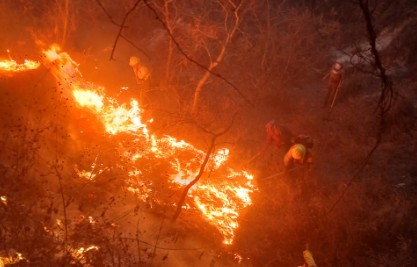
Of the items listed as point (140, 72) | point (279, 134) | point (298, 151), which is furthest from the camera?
point (140, 72)

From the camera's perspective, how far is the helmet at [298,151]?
27.5ft

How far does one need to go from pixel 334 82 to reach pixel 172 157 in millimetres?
6222

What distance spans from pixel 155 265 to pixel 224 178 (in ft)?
10.9

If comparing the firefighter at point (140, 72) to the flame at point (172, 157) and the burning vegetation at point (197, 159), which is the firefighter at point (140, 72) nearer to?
the burning vegetation at point (197, 159)

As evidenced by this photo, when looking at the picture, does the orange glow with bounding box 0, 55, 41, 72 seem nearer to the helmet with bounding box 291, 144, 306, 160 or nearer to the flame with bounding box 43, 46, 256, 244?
the flame with bounding box 43, 46, 256, 244

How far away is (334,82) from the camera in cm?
1209

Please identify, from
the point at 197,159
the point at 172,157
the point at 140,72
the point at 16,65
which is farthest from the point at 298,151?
the point at 16,65

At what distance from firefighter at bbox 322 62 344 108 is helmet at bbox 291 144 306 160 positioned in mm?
4492

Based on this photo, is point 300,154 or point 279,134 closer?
point 300,154

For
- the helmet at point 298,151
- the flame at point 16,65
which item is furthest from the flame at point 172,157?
the helmet at point 298,151

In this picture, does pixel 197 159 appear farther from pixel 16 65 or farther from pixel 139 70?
pixel 16 65

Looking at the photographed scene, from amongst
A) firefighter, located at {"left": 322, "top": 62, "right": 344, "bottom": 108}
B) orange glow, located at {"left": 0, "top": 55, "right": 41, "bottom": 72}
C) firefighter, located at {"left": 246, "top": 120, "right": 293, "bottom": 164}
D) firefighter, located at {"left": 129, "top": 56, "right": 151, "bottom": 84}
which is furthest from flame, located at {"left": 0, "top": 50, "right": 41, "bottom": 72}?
firefighter, located at {"left": 322, "top": 62, "right": 344, "bottom": 108}

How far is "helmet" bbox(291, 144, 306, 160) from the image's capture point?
8.38 m

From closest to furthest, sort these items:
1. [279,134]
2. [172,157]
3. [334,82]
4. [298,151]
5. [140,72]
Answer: [298,151]
[279,134]
[172,157]
[140,72]
[334,82]
